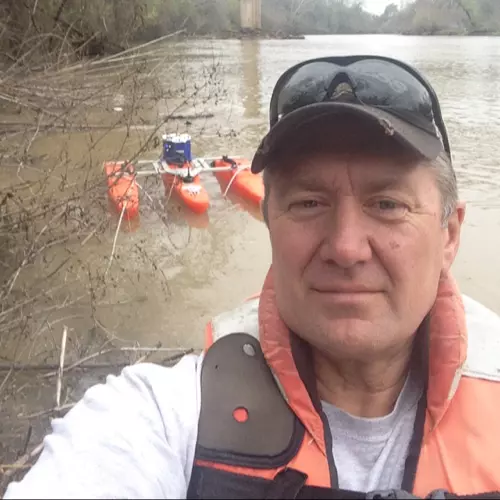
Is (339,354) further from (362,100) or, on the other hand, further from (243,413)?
(362,100)

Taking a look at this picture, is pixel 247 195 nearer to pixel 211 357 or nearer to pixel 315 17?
pixel 211 357

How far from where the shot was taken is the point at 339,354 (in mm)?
1380

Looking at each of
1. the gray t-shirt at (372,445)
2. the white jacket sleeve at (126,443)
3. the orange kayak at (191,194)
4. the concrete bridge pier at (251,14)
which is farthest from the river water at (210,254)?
the concrete bridge pier at (251,14)

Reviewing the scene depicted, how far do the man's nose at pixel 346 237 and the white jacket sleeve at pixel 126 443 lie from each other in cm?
40

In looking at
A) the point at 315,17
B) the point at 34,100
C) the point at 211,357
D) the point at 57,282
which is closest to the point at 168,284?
the point at 57,282

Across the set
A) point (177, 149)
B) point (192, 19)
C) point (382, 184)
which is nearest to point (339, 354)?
point (382, 184)

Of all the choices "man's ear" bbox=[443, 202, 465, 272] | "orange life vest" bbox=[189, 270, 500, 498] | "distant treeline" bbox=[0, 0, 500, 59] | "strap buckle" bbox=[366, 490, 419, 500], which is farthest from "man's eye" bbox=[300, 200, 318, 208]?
"distant treeline" bbox=[0, 0, 500, 59]

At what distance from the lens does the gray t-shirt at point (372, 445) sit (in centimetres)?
131

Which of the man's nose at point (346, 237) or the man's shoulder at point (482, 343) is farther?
the man's shoulder at point (482, 343)

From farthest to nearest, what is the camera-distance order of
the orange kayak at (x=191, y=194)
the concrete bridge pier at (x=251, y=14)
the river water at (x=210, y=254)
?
the concrete bridge pier at (x=251, y=14) < the orange kayak at (x=191, y=194) < the river water at (x=210, y=254)

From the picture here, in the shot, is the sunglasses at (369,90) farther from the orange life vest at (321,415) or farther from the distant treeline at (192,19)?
the distant treeline at (192,19)

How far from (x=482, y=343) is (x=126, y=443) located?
0.92 m

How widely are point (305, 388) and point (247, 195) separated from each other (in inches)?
290

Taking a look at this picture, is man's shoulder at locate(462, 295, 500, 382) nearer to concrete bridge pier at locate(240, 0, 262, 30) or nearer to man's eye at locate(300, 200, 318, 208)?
man's eye at locate(300, 200, 318, 208)
